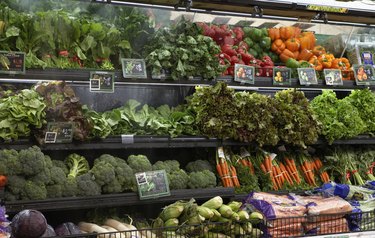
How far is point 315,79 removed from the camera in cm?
462

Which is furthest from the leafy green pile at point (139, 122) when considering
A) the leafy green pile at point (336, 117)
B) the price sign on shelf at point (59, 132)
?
the leafy green pile at point (336, 117)

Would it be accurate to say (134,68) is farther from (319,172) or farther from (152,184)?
(319,172)

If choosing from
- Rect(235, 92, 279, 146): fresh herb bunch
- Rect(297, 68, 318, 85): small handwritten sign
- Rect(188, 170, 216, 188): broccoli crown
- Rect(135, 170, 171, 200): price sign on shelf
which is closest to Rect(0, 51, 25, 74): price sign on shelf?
Rect(135, 170, 171, 200): price sign on shelf

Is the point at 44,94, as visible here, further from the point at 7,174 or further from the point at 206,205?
the point at 206,205

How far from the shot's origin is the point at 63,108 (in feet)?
11.6

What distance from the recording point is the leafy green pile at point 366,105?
472cm

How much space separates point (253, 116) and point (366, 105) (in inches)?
49.5

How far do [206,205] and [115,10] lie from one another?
175 centimetres

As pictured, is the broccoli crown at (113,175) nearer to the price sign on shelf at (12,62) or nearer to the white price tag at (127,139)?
the white price tag at (127,139)

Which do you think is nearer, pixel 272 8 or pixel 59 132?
pixel 59 132

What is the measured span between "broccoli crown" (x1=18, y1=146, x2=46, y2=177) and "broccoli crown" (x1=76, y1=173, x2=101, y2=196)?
0.95 feet

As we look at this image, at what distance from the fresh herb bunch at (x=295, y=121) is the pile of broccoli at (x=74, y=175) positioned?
0.76 meters

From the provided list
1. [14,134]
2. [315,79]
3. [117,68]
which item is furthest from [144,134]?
[315,79]

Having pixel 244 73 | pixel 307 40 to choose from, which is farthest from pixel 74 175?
pixel 307 40
